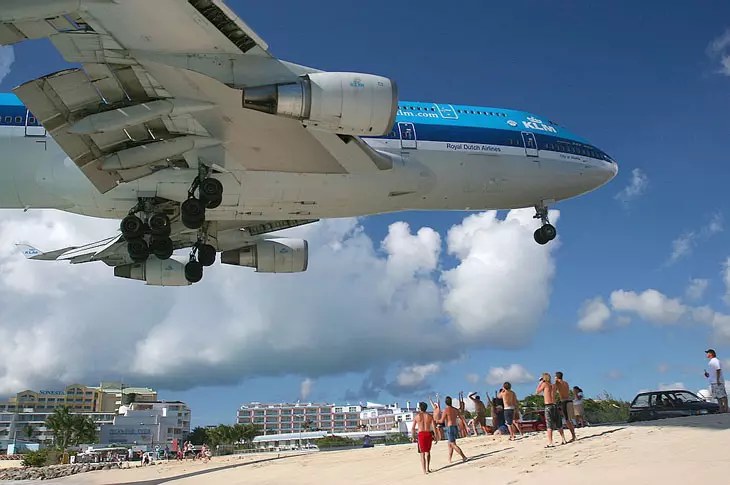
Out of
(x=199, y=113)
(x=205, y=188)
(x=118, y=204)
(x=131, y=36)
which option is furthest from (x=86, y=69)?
(x=118, y=204)

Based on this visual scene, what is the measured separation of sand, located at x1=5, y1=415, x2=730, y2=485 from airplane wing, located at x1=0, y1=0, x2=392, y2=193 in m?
7.05

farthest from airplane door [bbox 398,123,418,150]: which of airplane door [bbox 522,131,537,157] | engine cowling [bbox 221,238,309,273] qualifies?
engine cowling [bbox 221,238,309,273]

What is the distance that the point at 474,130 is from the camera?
57.7 feet

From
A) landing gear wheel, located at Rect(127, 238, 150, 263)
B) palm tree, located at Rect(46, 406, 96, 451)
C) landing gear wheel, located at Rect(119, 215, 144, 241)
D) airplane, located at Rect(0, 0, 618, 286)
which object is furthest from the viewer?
palm tree, located at Rect(46, 406, 96, 451)

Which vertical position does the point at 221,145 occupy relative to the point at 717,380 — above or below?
above

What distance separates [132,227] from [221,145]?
3615mm

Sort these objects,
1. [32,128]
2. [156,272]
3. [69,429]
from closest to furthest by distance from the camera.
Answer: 1. [32,128]
2. [156,272]
3. [69,429]

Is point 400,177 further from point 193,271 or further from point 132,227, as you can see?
point 193,271

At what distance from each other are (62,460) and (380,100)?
4439 centimetres

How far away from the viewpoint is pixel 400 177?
53.6 ft

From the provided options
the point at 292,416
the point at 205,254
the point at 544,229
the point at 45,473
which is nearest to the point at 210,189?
the point at 205,254

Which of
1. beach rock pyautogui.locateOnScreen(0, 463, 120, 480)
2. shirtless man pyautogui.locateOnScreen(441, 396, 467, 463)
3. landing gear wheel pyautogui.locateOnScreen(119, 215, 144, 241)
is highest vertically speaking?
landing gear wheel pyautogui.locateOnScreen(119, 215, 144, 241)

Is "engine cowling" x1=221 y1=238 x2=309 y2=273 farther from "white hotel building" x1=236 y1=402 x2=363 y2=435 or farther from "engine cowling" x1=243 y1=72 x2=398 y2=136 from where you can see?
"white hotel building" x1=236 y1=402 x2=363 y2=435

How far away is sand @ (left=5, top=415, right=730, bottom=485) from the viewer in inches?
325
